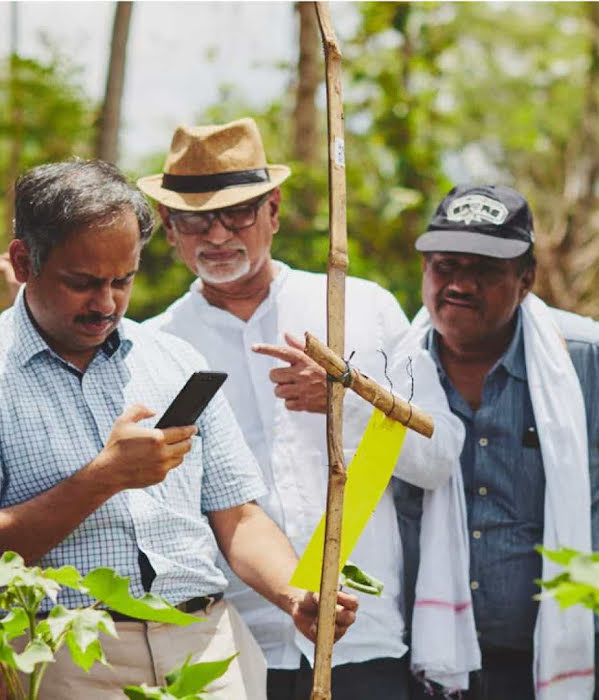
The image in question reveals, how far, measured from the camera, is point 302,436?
9.81ft

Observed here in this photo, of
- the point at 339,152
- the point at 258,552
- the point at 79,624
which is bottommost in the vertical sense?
the point at 258,552

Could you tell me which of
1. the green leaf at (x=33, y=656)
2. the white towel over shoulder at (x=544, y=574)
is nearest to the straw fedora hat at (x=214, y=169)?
the white towel over shoulder at (x=544, y=574)

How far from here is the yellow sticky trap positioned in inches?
79.2

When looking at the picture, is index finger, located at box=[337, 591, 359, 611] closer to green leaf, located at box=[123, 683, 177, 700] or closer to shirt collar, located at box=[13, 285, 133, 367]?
green leaf, located at box=[123, 683, 177, 700]

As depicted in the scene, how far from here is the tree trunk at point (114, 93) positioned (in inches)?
209

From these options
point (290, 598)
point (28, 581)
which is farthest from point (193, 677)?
point (290, 598)

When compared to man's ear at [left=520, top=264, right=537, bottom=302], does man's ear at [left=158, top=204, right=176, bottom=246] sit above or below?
above

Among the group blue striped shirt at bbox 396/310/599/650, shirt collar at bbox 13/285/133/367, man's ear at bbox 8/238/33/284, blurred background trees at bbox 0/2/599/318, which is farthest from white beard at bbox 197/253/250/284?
blurred background trees at bbox 0/2/599/318

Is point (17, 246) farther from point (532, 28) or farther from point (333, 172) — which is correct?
point (532, 28)

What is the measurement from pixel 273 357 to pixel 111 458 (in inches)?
34.1

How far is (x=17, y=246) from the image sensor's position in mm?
2324

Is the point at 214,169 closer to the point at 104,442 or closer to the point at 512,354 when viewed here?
the point at 512,354

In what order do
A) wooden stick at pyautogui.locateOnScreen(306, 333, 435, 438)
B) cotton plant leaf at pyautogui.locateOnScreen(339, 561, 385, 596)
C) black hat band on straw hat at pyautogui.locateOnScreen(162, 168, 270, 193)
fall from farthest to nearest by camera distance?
1. black hat band on straw hat at pyautogui.locateOnScreen(162, 168, 270, 193)
2. cotton plant leaf at pyautogui.locateOnScreen(339, 561, 385, 596)
3. wooden stick at pyautogui.locateOnScreen(306, 333, 435, 438)

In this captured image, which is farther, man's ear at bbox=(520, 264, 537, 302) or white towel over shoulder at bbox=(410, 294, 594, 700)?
man's ear at bbox=(520, 264, 537, 302)
